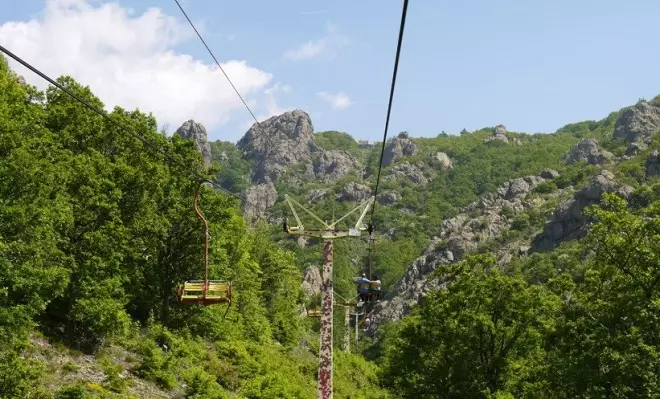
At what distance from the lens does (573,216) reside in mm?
144625

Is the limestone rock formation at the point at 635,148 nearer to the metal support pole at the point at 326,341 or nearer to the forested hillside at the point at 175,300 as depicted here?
the forested hillside at the point at 175,300

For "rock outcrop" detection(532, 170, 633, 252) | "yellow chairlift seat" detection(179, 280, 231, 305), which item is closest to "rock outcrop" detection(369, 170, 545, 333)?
"rock outcrop" detection(532, 170, 633, 252)

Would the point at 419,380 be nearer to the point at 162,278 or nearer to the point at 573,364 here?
the point at 573,364

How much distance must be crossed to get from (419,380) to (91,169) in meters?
22.2

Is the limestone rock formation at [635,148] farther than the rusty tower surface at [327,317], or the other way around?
the limestone rock formation at [635,148]

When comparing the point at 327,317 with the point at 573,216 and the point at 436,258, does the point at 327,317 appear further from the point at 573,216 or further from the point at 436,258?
the point at 436,258

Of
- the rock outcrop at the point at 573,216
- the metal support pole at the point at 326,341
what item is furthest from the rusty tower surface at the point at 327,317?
the rock outcrop at the point at 573,216

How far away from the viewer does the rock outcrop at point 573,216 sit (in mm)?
141500

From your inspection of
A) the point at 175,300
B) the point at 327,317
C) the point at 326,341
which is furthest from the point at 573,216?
the point at 326,341

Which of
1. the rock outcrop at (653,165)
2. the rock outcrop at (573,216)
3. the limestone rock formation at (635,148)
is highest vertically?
the limestone rock formation at (635,148)

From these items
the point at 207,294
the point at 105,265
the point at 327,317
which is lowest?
the point at 327,317

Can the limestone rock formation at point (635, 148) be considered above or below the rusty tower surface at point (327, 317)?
above

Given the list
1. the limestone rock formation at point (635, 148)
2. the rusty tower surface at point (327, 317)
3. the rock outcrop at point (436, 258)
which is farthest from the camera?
the limestone rock formation at point (635, 148)

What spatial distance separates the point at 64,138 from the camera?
3512cm
